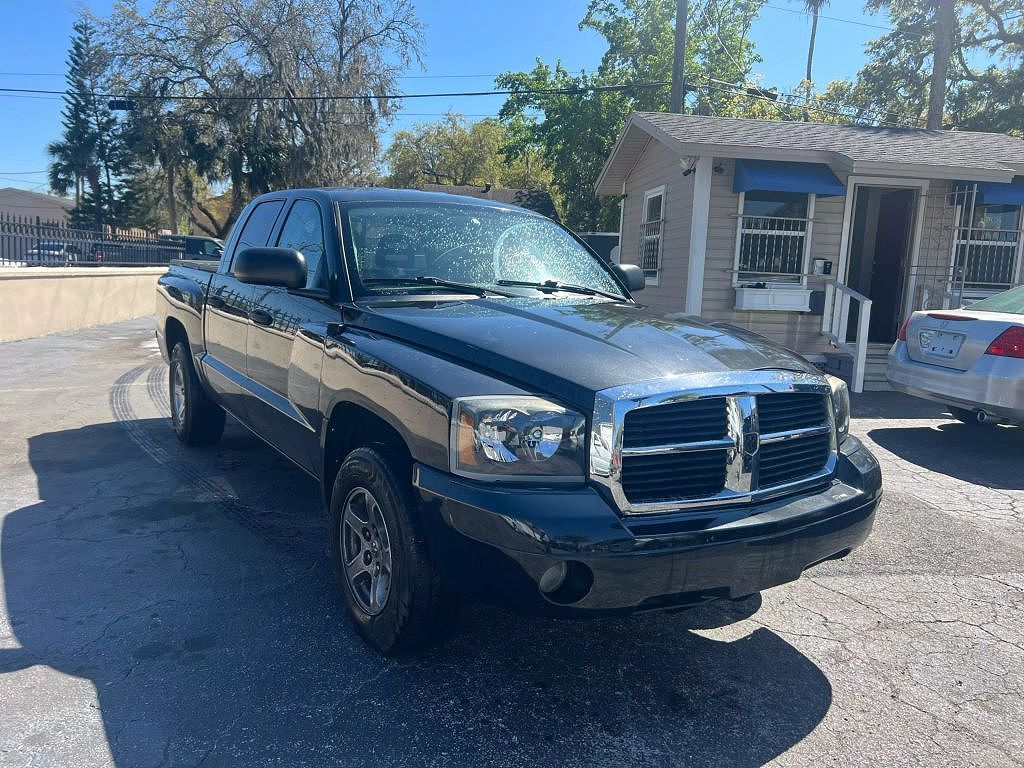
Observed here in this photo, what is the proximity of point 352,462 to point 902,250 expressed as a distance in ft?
37.1

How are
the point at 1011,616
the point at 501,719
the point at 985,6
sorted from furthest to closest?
the point at 985,6
the point at 1011,616
the point at 501,719

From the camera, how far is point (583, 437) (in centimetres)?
248

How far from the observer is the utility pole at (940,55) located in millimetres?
19750

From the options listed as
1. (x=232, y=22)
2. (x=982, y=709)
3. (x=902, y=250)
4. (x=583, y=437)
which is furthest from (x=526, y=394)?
(x=232, y=22)

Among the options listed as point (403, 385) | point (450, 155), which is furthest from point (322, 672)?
point (450, 155)

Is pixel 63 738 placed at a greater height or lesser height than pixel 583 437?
lesser

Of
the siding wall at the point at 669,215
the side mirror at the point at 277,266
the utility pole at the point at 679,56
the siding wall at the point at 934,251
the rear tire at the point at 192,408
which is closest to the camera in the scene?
the side mirror at the point at 277,266

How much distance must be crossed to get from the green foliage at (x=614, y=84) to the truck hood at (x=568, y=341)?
2871 cm

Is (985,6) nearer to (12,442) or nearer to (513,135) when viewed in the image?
(513,135)

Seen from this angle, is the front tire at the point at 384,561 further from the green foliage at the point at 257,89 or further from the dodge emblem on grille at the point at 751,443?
the green foliage at the point at 257,89

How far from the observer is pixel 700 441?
Result: 2596 mm

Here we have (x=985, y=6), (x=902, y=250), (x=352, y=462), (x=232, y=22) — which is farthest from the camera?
(x=232, y=22)

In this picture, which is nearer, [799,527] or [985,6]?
[799,527]

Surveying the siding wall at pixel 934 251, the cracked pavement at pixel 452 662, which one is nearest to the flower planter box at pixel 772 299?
the siding wall at pixel 934 251
